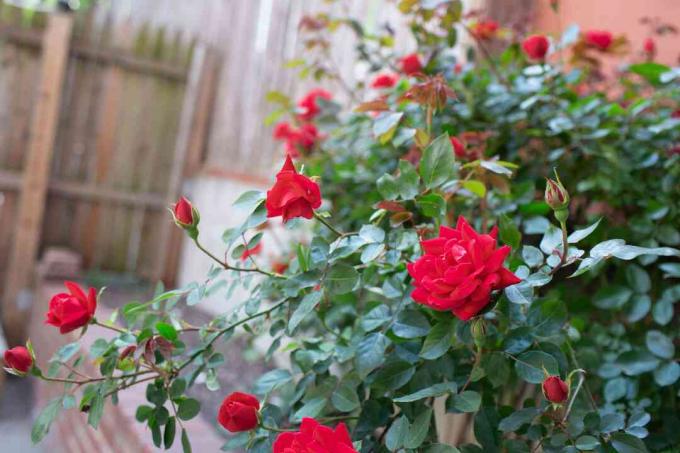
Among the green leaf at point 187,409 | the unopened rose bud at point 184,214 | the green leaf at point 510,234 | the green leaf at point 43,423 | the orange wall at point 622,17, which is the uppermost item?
the orange wall at point 622,17

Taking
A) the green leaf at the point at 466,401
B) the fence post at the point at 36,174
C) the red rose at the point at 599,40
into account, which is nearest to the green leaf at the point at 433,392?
the green leaf at the point at 466,401

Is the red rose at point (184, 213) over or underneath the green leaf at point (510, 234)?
underneath

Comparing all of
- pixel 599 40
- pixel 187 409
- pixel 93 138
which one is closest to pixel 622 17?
pixel 599 40

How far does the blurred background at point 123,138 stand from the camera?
326 centimetres

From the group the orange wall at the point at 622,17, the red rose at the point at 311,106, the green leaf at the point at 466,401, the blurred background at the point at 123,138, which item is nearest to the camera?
the green leaf at the point at 466,401

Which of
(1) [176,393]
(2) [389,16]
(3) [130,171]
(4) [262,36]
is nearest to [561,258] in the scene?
(1) [176,393]

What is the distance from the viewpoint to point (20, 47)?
3.56 m

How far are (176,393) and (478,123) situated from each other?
0.89m

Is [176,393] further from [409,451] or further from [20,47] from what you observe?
[20,47]

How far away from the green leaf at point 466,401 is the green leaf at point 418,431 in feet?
0.10

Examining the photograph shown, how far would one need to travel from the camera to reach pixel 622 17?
6.73 feet

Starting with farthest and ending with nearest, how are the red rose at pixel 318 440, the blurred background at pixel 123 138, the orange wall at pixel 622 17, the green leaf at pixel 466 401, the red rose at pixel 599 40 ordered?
the blurred background at pixel 123 138 → the orange wall at pixel 622 17 → the red rose at pixel 599 40 → the green leaf at pixel 466 401 → the red rose at pixel 318 440

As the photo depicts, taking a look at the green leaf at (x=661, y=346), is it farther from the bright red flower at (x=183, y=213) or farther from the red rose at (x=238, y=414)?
the bright red flower at (x=183, y=213)

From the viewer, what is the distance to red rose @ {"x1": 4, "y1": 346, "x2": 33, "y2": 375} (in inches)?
31.3
